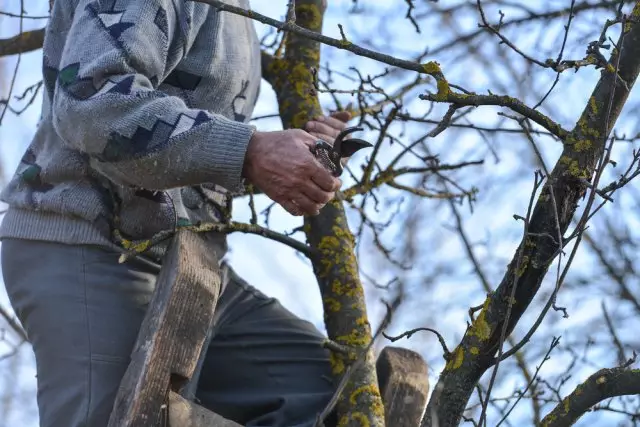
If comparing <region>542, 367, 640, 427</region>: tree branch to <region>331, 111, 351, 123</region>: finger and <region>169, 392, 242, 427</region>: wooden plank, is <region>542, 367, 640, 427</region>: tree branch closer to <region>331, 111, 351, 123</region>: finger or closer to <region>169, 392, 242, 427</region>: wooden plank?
<region>169, 392, 242, 427</region>: wooden plank

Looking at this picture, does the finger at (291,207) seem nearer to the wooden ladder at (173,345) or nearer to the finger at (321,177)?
the finger at (321,177)

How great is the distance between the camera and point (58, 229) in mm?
2334

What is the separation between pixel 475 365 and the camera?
6.07 ft

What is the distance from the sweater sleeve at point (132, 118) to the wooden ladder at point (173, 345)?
0.54 feet

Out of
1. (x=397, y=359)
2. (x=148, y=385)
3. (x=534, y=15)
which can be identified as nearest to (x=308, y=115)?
(x=397, y=359)

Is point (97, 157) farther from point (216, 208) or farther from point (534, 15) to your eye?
point (534, 15)

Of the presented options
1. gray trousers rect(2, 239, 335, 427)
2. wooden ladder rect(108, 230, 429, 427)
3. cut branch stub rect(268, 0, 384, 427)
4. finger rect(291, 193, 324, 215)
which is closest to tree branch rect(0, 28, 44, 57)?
cut branch stub rect(268, 0, 384, 427)

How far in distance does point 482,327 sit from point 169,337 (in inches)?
24.7

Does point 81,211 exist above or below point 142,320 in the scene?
above

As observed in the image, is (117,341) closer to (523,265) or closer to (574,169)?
(523,265)

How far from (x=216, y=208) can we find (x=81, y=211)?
0.40m

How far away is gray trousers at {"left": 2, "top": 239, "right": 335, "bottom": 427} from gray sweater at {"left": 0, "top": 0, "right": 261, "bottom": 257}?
3.0 inches

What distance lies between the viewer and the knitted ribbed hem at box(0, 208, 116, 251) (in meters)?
2.32

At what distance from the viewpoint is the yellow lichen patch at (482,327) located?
1.86 m
